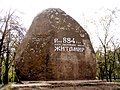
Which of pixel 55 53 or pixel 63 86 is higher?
pixel 55 53

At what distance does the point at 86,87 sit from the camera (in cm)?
934

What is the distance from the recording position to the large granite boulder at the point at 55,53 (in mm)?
11406

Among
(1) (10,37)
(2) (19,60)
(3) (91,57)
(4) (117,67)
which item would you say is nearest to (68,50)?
(3) (91,57)

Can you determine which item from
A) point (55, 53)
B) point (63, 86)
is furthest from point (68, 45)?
point (63, 86)

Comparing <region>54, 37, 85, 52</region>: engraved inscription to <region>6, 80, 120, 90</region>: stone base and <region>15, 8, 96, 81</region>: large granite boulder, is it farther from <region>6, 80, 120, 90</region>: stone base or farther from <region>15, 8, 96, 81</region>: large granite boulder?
<region>6, 80, 120, 90</region>: stone base

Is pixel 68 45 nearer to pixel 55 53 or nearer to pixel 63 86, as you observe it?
pixel 55 53

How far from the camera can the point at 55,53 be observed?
11398 millimetres

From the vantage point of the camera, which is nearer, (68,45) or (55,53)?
(55,53)

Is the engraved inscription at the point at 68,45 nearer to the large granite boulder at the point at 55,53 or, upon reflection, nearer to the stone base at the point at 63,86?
the large granite boulder at the point at 55,53

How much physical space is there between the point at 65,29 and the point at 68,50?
47.7 inches

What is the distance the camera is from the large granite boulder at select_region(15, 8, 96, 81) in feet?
37.4

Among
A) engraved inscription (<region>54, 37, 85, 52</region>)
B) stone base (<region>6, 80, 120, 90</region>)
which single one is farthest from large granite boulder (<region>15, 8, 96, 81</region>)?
stone base (<region>6, 80, 120, 90</region>)

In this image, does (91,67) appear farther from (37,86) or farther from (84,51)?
(37,86)

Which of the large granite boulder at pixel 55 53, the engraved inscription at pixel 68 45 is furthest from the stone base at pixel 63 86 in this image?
the engraved inscription at pixel 68 45
